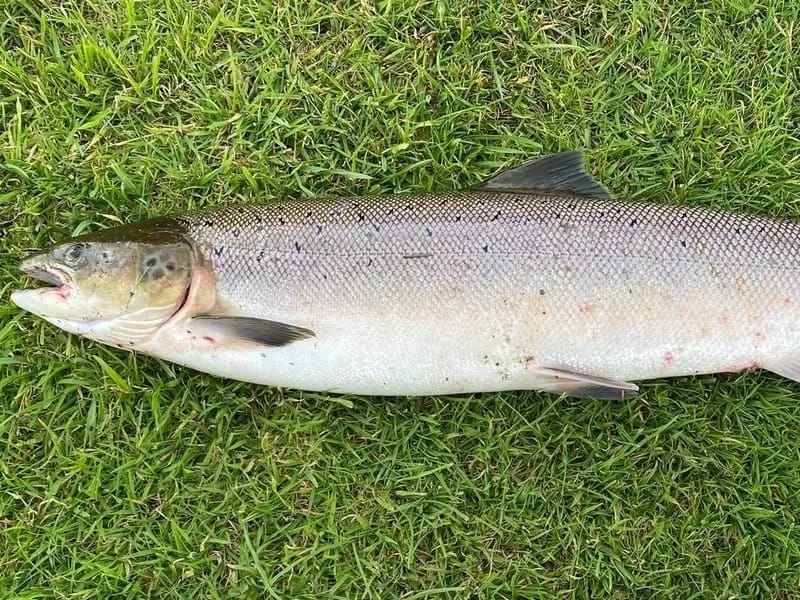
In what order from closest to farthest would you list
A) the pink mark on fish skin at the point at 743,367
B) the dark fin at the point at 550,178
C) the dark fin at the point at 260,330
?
1. the dark fin at the point at 260,330
2. the pink mark on fish skin at the point at 743,367
3. the dark fin at the point at 550,178

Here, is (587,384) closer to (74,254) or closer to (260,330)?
(260,330)

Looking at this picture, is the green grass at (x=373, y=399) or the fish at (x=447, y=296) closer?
the fish at (x=447, y=296)

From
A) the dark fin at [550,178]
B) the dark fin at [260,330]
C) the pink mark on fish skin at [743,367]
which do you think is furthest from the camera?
the dark fin at [550,178]

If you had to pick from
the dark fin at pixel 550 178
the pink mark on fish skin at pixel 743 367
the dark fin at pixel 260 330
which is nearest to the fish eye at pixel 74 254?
the dark fin at pixel 260 330

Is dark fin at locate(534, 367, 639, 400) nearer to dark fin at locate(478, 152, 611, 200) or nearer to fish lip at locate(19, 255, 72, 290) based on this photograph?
dark fin at locate(478, 152, 611, 200)

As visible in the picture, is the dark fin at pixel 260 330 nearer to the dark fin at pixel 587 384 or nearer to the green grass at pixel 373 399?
the green grass at pixel 373 399

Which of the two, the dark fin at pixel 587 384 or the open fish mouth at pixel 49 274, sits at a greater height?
the open fish mouth at pixel 49 274

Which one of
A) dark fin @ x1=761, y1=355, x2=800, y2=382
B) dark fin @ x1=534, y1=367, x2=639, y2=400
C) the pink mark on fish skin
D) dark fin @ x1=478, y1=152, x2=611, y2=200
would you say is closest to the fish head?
Answer: dark fin @ x1=478, y1=152, x2=611, y2=200

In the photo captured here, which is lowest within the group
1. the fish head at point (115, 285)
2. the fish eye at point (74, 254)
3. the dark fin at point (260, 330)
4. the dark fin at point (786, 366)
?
the dark fin at point (786, 366)

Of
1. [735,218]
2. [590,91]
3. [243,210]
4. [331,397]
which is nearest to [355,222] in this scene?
[243,210]
